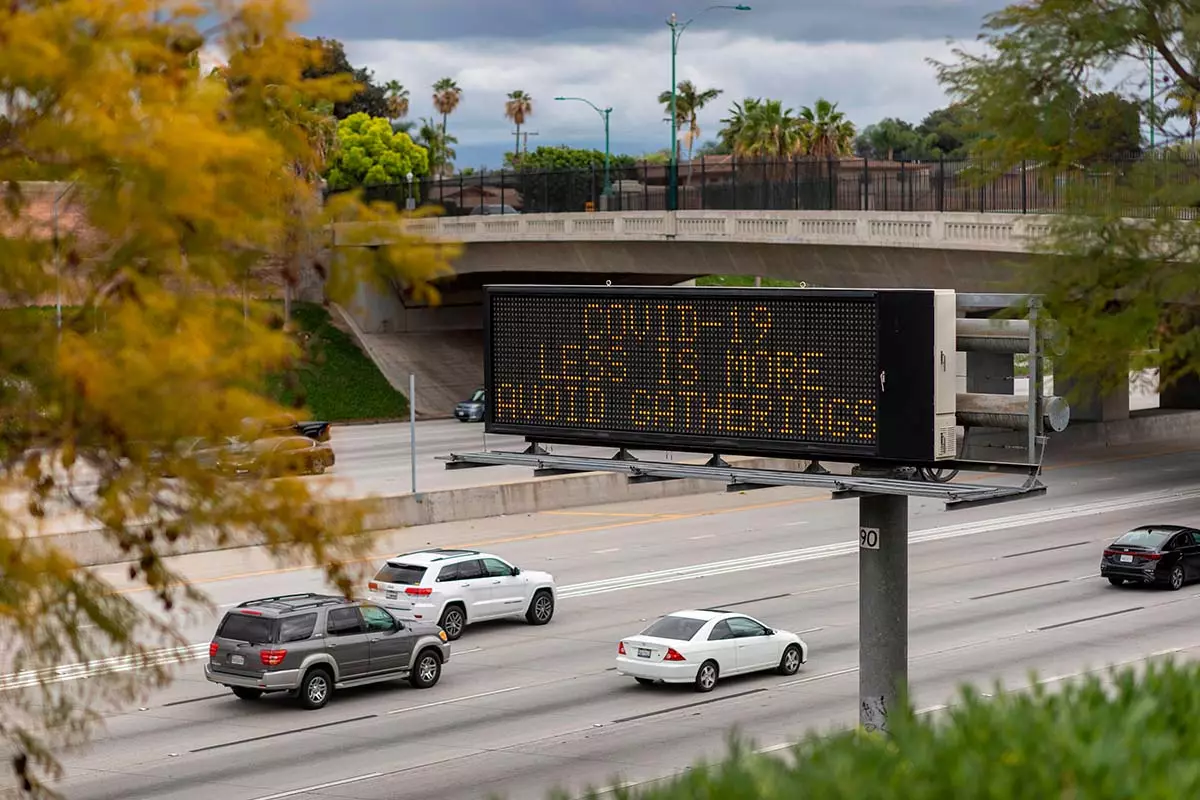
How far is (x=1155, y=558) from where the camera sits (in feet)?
108

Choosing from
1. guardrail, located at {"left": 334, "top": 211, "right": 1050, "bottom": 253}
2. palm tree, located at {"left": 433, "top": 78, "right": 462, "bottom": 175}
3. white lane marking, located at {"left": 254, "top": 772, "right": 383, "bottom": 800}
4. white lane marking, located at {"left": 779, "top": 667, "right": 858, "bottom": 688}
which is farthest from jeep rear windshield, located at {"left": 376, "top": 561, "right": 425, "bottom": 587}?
palm tree, located at {"left": 433, "top": 78, "right": 462, "bottom": 175}

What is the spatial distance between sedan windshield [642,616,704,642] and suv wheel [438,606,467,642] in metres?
4.65

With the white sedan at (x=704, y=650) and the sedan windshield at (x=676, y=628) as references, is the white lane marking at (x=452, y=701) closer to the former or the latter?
the white sedan at (x=704, y=650)

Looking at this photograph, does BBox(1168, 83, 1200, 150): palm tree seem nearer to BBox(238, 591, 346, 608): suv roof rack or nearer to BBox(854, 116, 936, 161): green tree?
BBox(238, 591, 346, 608): suv roof rack

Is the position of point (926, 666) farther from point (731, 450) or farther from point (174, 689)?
point (174, 689)

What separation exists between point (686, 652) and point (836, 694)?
2248 millimetres

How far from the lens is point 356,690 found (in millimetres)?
25172

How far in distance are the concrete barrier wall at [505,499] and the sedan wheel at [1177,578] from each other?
28.6 feet

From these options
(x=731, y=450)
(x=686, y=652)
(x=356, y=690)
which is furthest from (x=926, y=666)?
(x=356, y=690)

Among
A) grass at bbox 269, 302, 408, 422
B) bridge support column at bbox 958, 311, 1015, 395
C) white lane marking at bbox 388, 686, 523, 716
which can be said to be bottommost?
white lane marking at bbox 388, 686, 523, 716

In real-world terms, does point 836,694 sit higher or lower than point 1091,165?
lower

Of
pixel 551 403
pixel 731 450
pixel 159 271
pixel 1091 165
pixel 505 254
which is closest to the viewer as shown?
pixel 159 271

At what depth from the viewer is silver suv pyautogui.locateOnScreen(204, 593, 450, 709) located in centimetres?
2333

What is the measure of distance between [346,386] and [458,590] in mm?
41255
